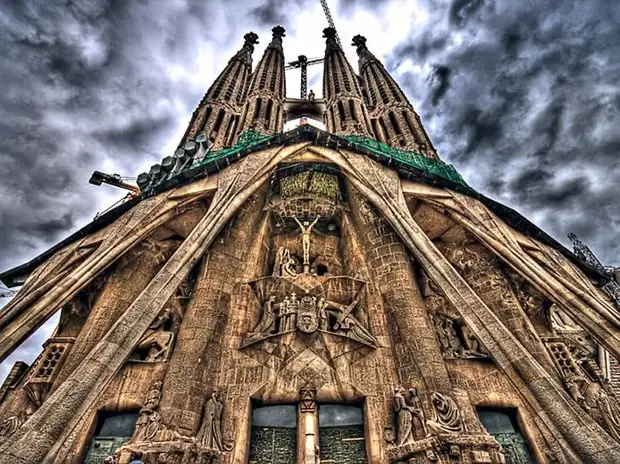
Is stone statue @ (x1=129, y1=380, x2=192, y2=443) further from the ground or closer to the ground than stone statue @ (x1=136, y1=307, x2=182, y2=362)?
closer to the ground

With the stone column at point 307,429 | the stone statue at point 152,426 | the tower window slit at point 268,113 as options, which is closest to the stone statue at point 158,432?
the stone statue at point 152,426

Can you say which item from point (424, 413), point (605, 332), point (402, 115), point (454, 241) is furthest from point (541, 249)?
point (402, 115)

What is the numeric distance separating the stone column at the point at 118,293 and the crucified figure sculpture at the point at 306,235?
3.87m

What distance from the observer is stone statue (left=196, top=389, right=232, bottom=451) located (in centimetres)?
710

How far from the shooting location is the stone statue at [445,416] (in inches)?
269

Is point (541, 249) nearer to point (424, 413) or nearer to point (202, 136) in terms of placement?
point (424, 413)

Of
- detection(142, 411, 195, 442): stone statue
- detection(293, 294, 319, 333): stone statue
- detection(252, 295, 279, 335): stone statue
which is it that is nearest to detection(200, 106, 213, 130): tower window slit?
detection(252, 295, 279, 335): stone statue

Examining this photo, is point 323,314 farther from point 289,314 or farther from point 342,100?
point 342,100

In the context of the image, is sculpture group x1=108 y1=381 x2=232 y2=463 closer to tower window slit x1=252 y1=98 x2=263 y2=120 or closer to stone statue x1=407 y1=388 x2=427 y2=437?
stone statue x1=407 y1=388 x2=427 y2=437

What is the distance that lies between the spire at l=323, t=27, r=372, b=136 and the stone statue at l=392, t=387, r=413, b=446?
51.1 ft

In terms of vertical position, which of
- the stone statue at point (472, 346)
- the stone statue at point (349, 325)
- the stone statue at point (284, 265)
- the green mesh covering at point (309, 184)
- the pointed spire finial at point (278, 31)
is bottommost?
the stone statue at point (472, 346)

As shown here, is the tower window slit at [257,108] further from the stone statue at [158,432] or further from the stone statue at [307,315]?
the stone statue at [158,432]

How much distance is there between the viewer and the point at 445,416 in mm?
7102

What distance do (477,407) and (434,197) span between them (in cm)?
536
